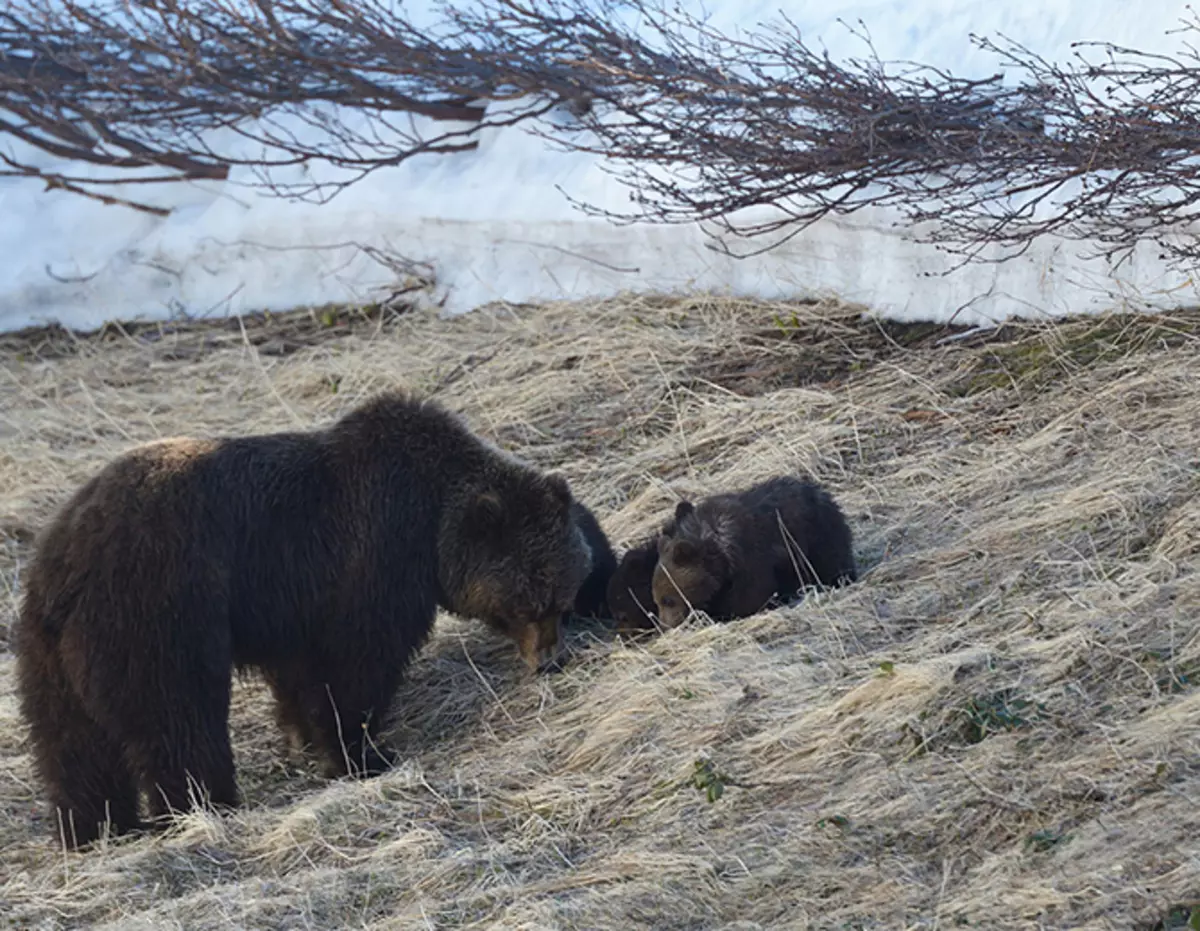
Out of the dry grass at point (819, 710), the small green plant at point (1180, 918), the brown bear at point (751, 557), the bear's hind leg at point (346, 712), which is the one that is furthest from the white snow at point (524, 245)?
the small green plant at point (1180, 918)

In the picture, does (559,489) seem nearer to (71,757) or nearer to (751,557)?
(751,557)

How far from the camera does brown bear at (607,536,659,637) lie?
764cm

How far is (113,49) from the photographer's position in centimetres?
1580

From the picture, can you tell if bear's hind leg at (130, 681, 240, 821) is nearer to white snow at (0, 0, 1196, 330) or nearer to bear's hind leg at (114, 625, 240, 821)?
bear's hind leg at (114, 625, 240, 821)

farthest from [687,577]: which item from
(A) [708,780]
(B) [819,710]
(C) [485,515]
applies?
(A) [708,780]

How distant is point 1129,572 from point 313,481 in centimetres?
348

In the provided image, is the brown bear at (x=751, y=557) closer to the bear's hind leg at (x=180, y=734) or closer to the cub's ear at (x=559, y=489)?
the cub's ear at (x=559, y=489)

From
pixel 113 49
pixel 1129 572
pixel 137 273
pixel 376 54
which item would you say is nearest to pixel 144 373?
pixel 137 273

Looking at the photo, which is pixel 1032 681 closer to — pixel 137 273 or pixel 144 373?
pixel 144 373

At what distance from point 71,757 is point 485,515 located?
2018 millimetres

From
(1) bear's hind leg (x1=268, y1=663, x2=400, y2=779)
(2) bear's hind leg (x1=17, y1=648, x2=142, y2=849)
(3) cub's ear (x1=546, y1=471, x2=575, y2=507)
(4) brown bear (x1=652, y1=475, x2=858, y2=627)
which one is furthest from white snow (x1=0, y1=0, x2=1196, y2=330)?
(2) bear's hind leg (x1=17, y1=648, x2=142, y2=849)

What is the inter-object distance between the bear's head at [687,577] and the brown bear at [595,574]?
57 cm

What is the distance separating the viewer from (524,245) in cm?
1302

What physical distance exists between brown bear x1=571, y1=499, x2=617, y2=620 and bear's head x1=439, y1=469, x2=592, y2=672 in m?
0.44
